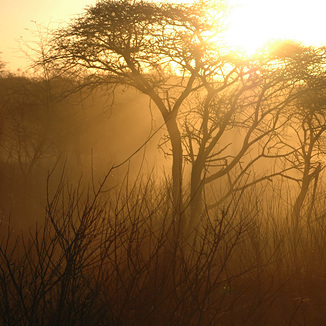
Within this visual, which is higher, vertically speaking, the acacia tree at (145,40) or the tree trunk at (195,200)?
the acacia tree at (145,40)

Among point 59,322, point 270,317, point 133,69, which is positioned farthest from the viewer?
point 133,69

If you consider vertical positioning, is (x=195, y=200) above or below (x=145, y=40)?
below

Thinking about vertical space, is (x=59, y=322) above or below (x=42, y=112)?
below

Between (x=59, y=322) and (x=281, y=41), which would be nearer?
(x=59, y=322)

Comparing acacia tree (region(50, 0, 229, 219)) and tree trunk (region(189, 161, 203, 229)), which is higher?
acacia tree (region(50, 0, 229, 219))

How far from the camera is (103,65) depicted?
30.3ft

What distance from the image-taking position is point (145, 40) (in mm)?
8453

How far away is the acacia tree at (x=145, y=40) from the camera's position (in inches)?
326

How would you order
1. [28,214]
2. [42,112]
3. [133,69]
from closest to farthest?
[133,69]
[28,214]
[42,112]

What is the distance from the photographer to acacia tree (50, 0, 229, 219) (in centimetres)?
829

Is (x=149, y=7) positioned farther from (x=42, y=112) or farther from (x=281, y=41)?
(x=42, y=112)

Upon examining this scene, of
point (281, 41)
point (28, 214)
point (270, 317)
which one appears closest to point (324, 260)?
point (270, 317)

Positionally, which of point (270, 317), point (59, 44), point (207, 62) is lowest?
point (270, 317)

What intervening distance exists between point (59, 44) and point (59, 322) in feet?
18.3
